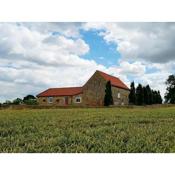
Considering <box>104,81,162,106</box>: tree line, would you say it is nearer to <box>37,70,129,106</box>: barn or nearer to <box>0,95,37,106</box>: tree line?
<box>37,70,129,106</box>: barn

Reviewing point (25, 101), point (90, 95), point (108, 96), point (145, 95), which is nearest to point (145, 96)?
point (145, 95)

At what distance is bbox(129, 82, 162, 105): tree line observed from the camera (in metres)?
18.3

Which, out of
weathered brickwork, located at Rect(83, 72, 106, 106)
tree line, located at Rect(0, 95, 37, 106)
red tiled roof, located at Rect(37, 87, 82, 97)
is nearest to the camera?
tree line, located at Rect(0, 95, 37, 106)

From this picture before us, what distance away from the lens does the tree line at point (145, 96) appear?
1826 centimetres

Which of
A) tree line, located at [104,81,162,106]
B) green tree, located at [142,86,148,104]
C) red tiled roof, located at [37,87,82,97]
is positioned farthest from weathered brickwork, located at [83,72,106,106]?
green tree, located at [142,86,148,104]

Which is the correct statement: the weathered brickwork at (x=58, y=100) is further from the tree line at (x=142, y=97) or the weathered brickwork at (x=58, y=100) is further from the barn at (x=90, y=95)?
the tree line at (x=142, y=97)

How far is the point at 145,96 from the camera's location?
1958 cm

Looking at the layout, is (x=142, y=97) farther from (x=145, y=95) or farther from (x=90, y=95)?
(x=90, y=95)

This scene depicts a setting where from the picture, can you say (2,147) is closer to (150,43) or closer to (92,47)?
(92,47)

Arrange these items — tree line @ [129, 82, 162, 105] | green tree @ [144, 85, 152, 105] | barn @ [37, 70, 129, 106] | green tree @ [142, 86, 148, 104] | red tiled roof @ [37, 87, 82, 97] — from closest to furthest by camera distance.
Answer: red tiled roof @ [37, 87, 82, 97] < green tree @ [142, 86, 148, 104] < tree line @ [129, 82, 162, 105] < green tree @ [144, 85, 152, 105] < barn @ [37, 70, 129, 106]

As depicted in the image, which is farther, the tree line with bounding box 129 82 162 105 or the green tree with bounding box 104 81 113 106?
the green tree with bounding box 104 81 113 106

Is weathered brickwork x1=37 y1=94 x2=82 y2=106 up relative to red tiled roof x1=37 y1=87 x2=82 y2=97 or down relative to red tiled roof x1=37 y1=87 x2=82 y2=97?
down
